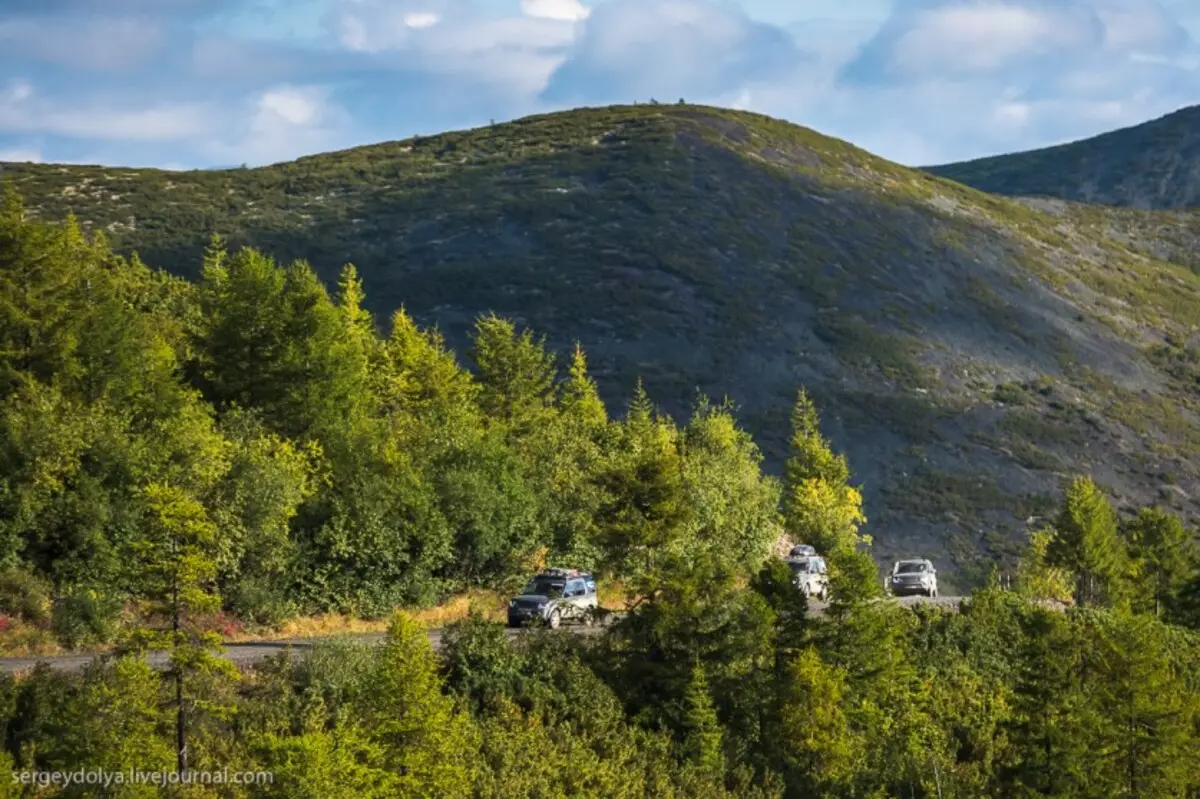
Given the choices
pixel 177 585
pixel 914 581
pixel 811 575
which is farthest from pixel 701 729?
pixel 914 581

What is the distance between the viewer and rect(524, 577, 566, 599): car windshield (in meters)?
41.9

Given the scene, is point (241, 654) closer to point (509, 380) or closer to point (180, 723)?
point (180, 723)

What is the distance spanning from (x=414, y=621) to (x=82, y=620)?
9038mm

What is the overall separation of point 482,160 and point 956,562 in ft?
324

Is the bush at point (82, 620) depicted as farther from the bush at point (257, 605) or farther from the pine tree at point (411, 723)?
the pine tree at point (411, 723)

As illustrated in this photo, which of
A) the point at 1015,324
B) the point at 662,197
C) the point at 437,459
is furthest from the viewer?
the point at 662,197

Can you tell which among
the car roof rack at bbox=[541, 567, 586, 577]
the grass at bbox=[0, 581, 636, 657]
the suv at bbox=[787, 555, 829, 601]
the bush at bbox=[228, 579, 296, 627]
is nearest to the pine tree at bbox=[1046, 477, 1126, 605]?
the suv at bbox=[787, 555, 829, 601]

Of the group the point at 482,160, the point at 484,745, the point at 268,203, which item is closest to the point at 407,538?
the point at 484,745

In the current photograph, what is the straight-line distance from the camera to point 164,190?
156 m

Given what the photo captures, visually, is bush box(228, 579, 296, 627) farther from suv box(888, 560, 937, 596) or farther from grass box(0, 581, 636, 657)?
suv box(888, 560, 937, 596)

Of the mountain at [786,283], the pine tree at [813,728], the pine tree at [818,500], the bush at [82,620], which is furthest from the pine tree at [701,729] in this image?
the mountain at [786,283]

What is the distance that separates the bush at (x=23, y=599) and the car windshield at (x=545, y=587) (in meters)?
14.9

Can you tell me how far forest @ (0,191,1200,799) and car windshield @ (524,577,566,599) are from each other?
2013 millimetres

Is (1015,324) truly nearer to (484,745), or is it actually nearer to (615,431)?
(615,431)
